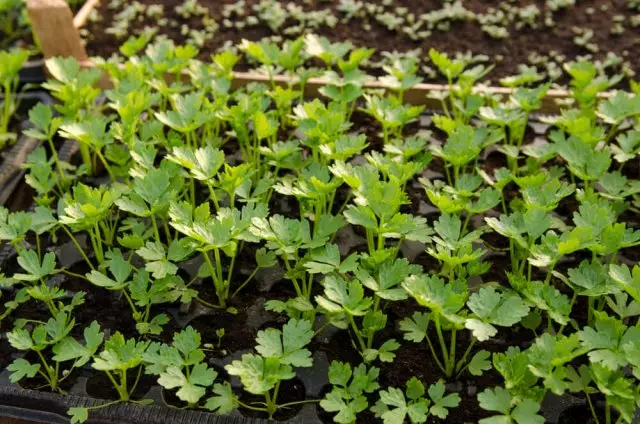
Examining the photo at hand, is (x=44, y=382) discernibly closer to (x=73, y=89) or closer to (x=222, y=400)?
(x=222, y=400)

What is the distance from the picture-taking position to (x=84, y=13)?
2.87 meters

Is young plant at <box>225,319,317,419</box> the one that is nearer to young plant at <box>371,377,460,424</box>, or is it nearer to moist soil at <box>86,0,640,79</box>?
young plant at <box>371,377,460,424</box>

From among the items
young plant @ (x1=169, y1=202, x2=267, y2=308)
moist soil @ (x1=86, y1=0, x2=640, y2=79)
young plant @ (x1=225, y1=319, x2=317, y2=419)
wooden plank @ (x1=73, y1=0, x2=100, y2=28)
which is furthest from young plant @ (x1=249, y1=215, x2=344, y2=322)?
wooden plank @ (x1=73, y1=0, x2=100, y2=28)

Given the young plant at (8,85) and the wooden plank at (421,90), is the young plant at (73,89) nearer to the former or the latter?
the young plant at (8,85)

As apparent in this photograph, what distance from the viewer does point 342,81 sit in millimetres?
2084

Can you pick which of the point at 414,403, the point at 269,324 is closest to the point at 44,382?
the point at 269,324

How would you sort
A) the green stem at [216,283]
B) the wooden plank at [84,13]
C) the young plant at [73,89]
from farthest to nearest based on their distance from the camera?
the wooden plank at [84,13]
the young plant at [73,89]
the green stem at [216,283]

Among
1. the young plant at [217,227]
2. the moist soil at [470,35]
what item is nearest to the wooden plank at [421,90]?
the moist soil at [470,35]

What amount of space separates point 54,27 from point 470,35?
1507 millimetres

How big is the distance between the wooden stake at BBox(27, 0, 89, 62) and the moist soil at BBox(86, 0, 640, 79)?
27cm

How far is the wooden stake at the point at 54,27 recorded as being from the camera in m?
2.37

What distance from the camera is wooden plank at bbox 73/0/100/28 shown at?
2.82 metres


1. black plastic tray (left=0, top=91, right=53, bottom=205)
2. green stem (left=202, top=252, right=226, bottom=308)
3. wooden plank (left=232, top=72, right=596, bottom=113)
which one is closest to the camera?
green stem (left=202, top=252, right=226, bottom=308)

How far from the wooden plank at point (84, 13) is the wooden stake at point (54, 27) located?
0.36 meters
